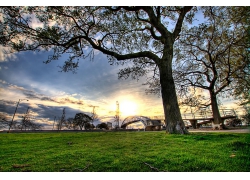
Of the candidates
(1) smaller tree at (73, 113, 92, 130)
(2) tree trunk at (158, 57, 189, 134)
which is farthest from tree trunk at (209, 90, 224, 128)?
(1) smaller tree at (73, 113, 92, 130)

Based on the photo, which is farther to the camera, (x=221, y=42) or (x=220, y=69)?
(x=220, y=69)

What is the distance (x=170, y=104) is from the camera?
20.2 feet

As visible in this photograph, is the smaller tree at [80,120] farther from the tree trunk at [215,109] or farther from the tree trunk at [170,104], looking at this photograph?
the tree trunk at [170,104]

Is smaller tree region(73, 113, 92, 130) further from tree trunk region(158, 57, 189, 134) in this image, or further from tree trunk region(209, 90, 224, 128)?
tree trunk region(158, 57, 189, 134)

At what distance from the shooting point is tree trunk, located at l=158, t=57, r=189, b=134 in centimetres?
581

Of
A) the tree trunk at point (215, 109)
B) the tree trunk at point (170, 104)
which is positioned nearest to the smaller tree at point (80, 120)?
the tree trunk at point (215, 109)

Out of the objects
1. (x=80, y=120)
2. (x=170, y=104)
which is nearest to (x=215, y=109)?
(x=170, y=104)

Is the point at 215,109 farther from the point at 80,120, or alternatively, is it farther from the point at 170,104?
the point at 80,120

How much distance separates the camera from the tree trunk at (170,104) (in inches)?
229

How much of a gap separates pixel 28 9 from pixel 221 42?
12946mm

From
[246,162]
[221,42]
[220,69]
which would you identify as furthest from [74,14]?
[220,69]

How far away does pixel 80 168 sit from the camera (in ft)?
6.26
